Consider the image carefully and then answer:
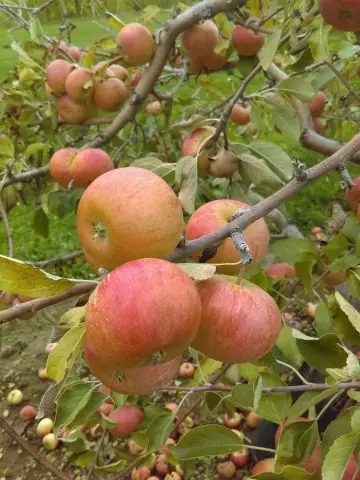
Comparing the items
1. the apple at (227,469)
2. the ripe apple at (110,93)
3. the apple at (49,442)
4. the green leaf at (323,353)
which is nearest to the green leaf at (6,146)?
the ripe apple at (110,93)

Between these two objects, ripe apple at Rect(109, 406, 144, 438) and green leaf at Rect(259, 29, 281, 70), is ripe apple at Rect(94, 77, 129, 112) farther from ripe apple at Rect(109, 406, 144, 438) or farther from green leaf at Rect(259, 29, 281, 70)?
ripe apple at Rect(109, 406, 144, 438)

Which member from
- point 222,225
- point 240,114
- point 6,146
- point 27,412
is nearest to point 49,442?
point 27,412

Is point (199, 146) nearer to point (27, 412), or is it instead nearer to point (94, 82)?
point (94, 82)

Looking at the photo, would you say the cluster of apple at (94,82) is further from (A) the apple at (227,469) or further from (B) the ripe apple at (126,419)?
(A) the apple at (227,469)

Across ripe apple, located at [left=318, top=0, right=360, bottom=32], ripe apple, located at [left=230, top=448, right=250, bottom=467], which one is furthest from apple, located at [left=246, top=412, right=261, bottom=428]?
ripe apple, located at [left=318, top=0, right=360, bottom=32]

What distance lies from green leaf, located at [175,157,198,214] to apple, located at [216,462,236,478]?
135cm

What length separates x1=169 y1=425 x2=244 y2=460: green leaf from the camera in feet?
2.83

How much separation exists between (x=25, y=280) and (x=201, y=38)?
1184 mm

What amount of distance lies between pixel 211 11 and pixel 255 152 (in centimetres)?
38

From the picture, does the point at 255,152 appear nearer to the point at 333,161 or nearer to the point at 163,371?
the point at 333,161

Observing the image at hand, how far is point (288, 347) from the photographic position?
110cm

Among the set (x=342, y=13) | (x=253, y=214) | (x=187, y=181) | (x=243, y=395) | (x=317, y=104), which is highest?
(x=342, y=13)

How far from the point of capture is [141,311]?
0.56m

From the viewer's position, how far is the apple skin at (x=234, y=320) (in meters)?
0.64
